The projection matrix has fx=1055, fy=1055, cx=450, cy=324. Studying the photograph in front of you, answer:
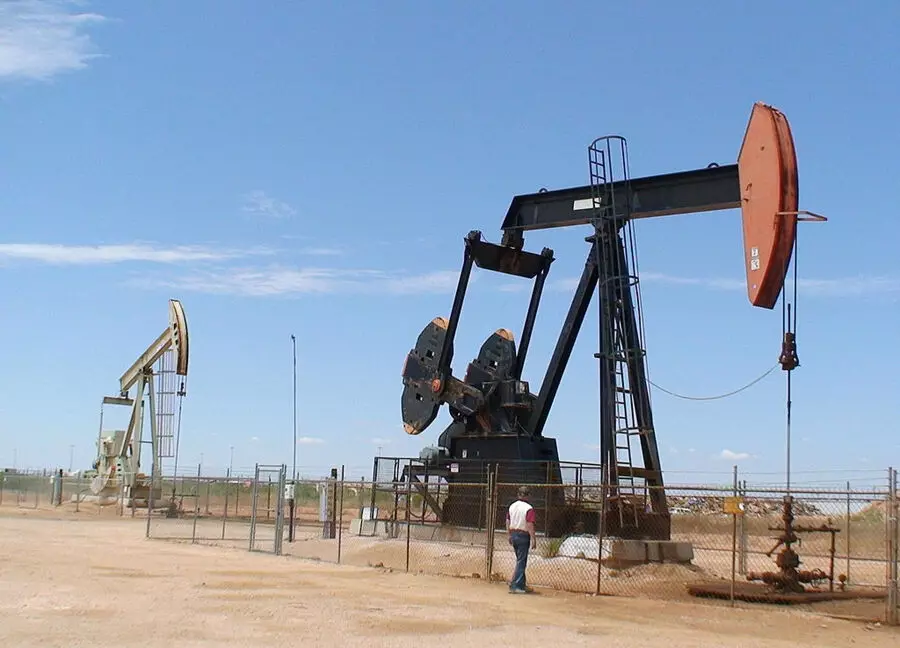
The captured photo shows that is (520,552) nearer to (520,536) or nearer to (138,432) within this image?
(520,536)

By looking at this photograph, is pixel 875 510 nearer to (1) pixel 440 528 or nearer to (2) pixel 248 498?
(1) pixel 440 528

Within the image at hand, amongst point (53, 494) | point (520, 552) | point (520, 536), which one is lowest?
point (53, 494)

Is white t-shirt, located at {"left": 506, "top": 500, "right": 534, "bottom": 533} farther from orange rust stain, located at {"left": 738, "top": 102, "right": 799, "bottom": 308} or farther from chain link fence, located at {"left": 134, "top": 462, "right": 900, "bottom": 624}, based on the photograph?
orange rust stain, located at {"left": 738, "top": 102, "right": 799, "bottom": 308}

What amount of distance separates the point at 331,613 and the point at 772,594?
5946mm

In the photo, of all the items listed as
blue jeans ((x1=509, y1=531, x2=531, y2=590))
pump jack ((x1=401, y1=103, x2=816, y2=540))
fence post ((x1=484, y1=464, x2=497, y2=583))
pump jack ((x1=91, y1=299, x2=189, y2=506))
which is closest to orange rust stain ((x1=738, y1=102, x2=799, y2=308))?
pump jack ((x1=401, y1=103, x2=816, y2=540))

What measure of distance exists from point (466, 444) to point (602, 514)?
7.62m

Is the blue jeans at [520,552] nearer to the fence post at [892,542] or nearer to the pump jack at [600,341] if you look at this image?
the pump jack at [600,341]

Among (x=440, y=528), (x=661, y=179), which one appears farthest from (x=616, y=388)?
(x=440, y=528)

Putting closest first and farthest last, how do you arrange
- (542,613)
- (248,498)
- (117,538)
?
1. (542,613)
2. (117,538)
3. (248,498)

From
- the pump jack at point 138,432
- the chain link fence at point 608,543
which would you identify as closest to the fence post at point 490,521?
the chain link fence at point 608,543

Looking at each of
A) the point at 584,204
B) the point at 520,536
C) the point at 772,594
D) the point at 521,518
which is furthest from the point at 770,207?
the point at 584,204

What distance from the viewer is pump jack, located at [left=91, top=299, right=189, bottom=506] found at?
36.7m

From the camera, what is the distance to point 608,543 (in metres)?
16.7

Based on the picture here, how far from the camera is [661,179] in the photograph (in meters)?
18.5
